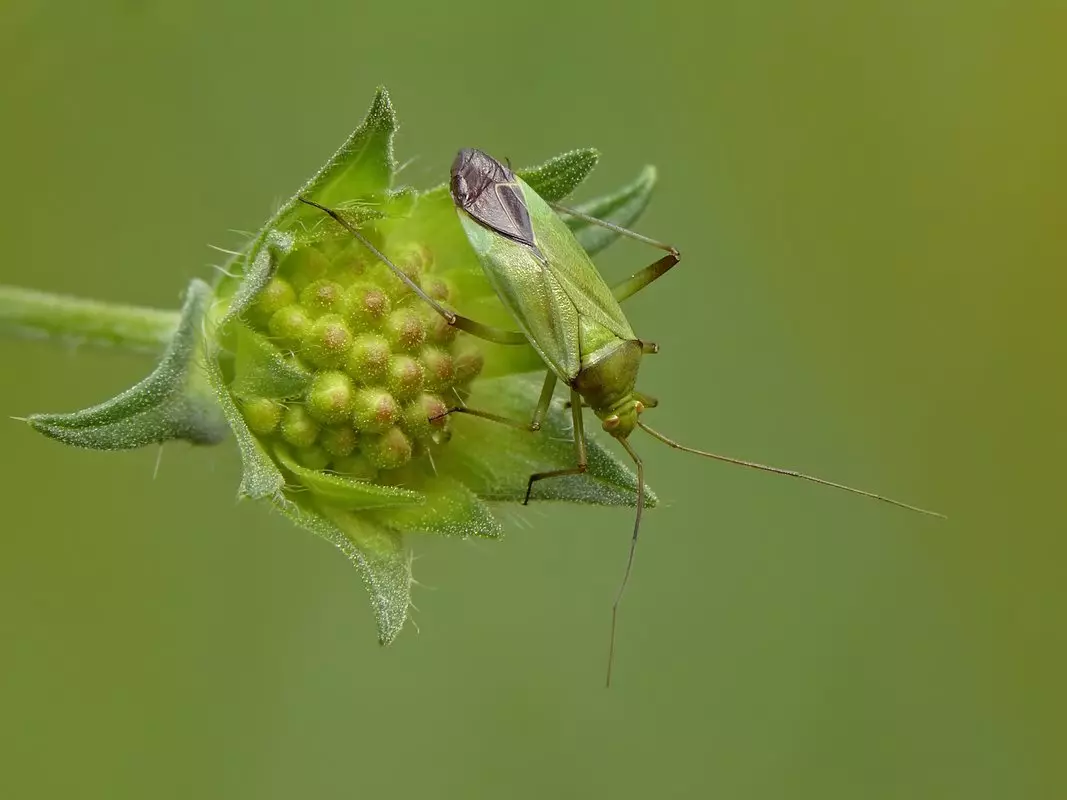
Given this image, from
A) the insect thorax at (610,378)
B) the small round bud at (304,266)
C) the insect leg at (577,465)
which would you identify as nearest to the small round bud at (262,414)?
the small round bud at (304,266)

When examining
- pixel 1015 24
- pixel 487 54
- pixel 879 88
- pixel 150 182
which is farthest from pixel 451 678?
pixel 1015 24

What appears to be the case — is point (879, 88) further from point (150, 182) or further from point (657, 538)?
point (150, 182)

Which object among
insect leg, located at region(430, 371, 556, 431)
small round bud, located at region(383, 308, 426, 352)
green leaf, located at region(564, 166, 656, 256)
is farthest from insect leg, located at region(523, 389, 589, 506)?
green leaf, located at region(564, 166, 656, 256)

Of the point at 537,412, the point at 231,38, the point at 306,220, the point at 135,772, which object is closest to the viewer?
the point at 306,220

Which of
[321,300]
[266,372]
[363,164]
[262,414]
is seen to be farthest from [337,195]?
[262,414]

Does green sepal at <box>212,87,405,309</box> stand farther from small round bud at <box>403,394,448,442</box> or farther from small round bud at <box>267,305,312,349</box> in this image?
small round bud at <box>403,394,448,442</box>

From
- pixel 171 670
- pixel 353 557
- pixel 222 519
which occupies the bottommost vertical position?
pixel 171 670
